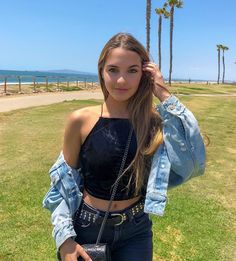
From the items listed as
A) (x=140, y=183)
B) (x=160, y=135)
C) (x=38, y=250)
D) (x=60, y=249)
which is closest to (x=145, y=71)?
(x=160, y=135)

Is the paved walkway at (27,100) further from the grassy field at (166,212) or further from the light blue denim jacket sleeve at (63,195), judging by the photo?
the light blue denim jacket sleeve at (63,195)

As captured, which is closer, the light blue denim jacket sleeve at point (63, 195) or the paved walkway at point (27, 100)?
the light blue denim jacket sleeve at point (63, 195)

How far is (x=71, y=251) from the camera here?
2.47 metres

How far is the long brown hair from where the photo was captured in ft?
8.23

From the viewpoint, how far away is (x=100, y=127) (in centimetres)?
255

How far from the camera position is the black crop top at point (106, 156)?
8.21 feet

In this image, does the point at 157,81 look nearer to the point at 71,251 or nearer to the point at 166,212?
the point at 71,251

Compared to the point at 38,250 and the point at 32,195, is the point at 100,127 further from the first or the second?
the point at 32,195

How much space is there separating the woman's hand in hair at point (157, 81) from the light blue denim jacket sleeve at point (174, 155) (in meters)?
0.08

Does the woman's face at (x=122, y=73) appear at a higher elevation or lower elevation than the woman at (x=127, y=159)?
higher

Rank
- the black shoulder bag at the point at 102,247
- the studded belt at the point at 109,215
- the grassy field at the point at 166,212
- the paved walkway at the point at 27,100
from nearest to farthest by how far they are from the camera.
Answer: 1. the black shoulder bag at the point at 102,247
2. the studded belt at the point at 109,215
3. the grassy field at the point at 166,212
4. the paved walkway at the point at 27,100

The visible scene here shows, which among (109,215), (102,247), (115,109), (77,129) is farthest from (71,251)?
(115,109)

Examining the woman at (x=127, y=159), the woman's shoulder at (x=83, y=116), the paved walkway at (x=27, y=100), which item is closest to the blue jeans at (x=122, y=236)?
the woman at (x=127, y=159)

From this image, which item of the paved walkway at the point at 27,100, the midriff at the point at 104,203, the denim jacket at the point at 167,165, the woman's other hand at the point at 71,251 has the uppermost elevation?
the denim jacket at the point at 167,165
